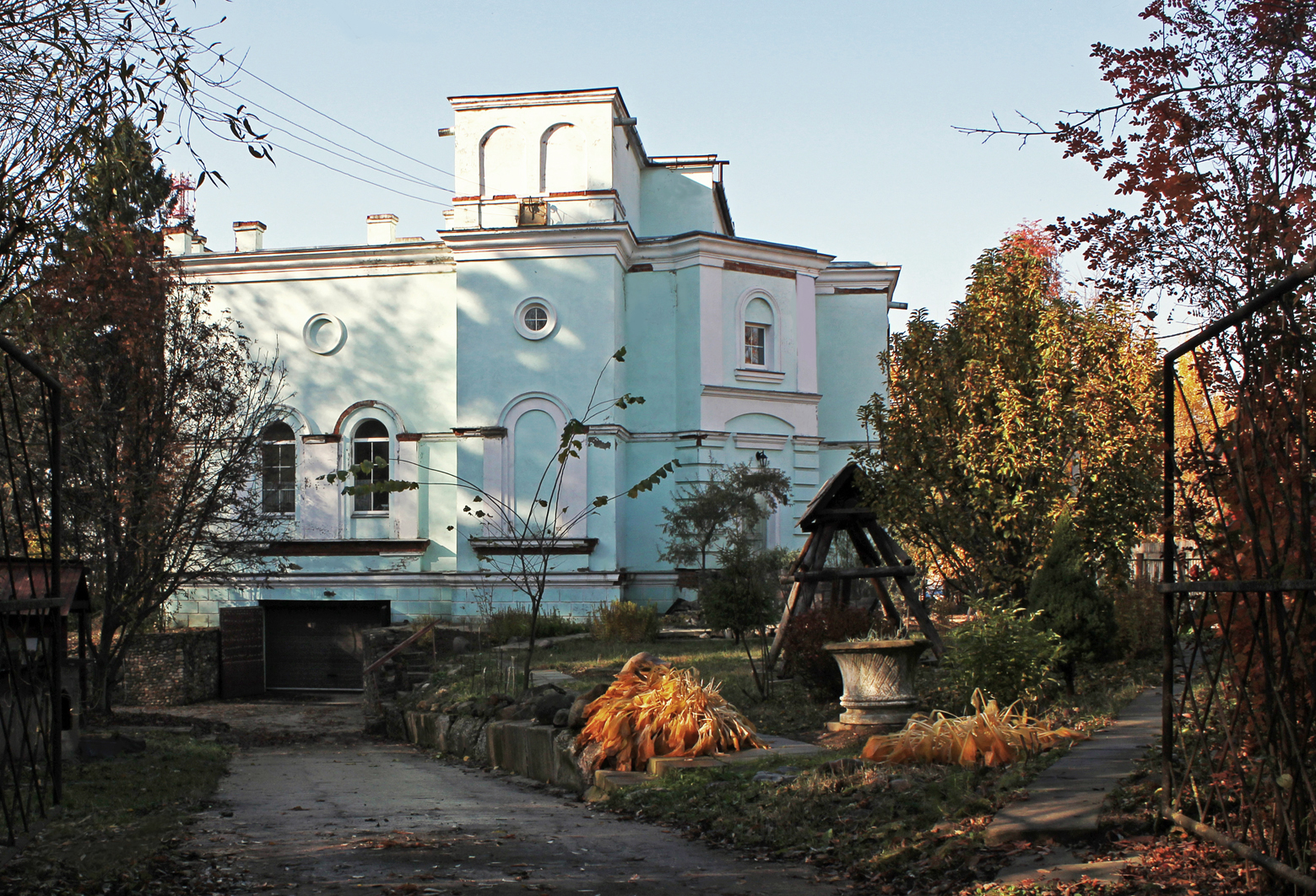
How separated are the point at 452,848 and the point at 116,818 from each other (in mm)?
2700

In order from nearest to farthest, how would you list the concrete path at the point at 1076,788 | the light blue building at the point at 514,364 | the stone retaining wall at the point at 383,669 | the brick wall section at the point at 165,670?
the concrete path at the point at 1076,788 → the stone retaining wall at the point at 383,669 → the brick wall section at the point at 165,670 → the light blue building at the point at 514,364

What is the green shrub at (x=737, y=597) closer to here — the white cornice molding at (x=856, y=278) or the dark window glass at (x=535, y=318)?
the dark window glass at (x=535, y=318)

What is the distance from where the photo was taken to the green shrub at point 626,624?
23.4 metres

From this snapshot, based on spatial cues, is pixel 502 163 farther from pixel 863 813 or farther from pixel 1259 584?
pixel 1259 584

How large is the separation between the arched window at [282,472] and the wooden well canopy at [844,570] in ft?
58.0

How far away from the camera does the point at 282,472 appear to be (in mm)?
29844

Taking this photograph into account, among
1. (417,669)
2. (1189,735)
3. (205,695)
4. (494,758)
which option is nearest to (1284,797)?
(1189,735)

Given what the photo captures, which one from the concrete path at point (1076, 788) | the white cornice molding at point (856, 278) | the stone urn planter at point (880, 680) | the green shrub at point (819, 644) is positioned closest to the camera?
the concrete path at point (1076, 788)

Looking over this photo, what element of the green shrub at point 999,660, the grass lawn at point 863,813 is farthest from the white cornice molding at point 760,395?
the grass lawn at point 863,813

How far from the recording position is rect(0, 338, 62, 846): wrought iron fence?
215 inches

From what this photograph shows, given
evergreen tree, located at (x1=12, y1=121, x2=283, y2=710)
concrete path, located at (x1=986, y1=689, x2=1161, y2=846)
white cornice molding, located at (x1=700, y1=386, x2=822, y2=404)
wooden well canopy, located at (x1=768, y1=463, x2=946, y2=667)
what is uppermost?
white cornice molding, located at (x1=700, y1=386, x2=822, y2=404)

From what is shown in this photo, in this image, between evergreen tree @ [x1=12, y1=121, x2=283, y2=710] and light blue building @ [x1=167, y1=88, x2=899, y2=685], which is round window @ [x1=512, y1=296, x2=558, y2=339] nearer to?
light blue building @ [x1=167, y1=88, x2=899, y2=685]

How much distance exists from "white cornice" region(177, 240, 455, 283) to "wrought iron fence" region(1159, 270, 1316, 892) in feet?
81.6

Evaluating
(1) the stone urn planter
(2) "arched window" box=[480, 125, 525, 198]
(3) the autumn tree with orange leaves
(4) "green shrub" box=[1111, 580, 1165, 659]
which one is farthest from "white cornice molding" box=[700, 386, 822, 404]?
(1) the stone urn planter
